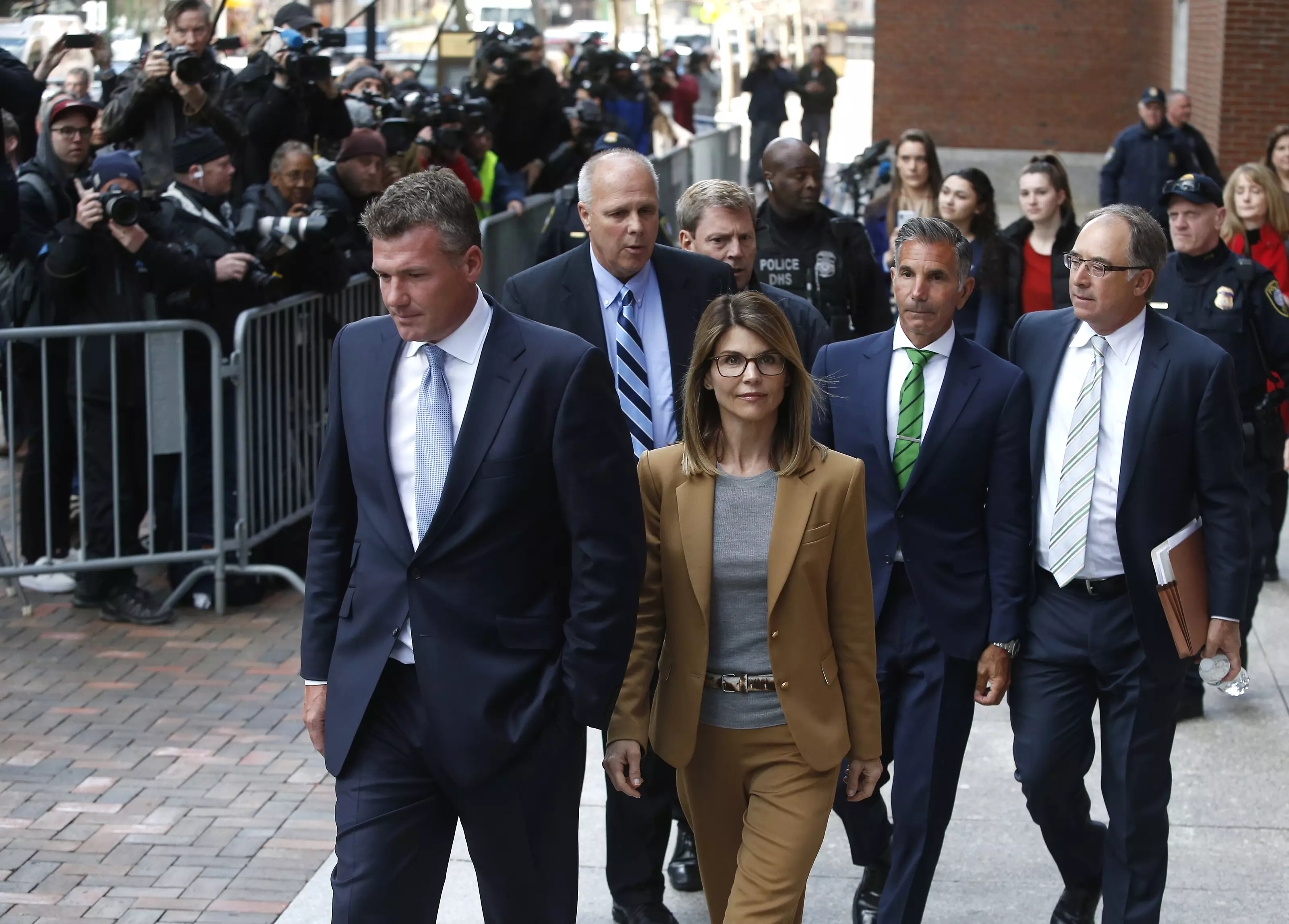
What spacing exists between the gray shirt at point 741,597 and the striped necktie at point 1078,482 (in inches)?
38.2

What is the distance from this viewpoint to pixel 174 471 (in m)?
8.17

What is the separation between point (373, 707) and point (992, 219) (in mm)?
4679

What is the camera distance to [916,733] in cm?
445

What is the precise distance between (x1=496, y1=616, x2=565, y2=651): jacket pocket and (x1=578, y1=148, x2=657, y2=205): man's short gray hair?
5.76 ft

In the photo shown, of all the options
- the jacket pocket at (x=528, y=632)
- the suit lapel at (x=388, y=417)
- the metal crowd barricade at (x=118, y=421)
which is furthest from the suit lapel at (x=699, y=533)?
the metal crowd barricade at (x=118, y=421)

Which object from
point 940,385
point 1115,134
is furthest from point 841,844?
point 1115,134

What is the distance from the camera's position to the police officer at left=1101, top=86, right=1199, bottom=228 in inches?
596

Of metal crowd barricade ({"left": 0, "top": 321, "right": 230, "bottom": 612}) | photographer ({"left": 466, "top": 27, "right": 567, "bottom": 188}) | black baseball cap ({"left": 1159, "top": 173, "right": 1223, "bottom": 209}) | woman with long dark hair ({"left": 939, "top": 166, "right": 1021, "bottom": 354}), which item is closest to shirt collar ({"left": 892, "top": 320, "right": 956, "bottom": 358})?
black baseball cap ({"left": 1159, "top": 173, "right": 1223, "bottom": 209})

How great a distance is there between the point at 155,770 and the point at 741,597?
3.15 metres

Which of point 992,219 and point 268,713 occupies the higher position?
point 992,219

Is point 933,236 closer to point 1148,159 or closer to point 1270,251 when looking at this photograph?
point 1270,251

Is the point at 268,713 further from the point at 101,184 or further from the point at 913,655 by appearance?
the point at 913,655

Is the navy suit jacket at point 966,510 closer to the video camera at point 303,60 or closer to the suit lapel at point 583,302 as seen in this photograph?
the suit lapel at point 583,302

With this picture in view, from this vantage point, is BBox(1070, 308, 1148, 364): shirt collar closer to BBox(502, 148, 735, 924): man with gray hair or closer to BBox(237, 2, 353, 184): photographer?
BBox(502, 148, 735, 924): man with gray hair
